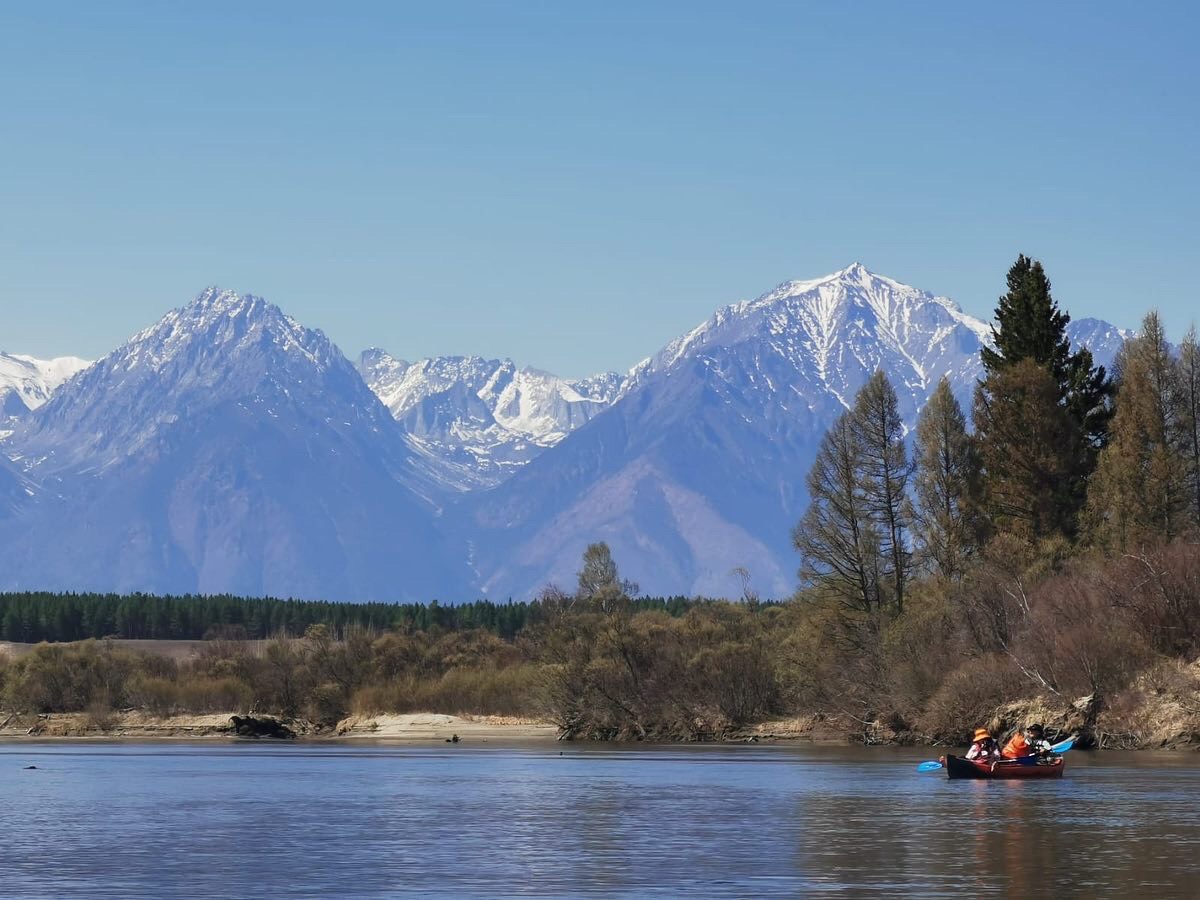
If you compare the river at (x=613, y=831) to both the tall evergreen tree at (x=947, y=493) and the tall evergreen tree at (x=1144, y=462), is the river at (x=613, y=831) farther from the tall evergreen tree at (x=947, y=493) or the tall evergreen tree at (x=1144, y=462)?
the tall evergreen tree at (x=947, y=493)

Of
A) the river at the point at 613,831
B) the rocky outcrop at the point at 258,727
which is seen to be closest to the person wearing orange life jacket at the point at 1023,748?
the river at the point at 613,831

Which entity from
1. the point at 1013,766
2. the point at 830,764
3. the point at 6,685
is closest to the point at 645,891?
the point at 1013,766

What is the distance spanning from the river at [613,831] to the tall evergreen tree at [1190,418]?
22.8 meters

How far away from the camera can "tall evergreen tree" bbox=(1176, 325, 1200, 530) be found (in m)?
109

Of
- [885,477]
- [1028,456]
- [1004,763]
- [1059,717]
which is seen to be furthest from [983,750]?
[1028,456]

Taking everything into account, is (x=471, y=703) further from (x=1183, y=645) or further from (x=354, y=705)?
(x=1183, y=645)

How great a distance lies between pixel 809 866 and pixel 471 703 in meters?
124

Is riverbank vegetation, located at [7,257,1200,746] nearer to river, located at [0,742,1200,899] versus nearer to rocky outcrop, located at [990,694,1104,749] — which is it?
rocky outcrop, located at [990,694,1104,749]

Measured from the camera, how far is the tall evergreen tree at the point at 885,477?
11325 centimetres

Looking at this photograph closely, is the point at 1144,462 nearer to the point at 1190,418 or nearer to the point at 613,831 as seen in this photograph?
the point at 1190,418

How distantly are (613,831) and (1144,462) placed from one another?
59185mm

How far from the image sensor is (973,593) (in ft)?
347

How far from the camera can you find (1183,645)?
96.4m

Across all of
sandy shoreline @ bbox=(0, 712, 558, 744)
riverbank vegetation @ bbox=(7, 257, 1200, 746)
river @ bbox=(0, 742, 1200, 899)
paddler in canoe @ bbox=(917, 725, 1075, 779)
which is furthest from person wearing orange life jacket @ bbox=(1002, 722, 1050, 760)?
sandy shoreline @ bbox=(0, 712, 558, 744)
